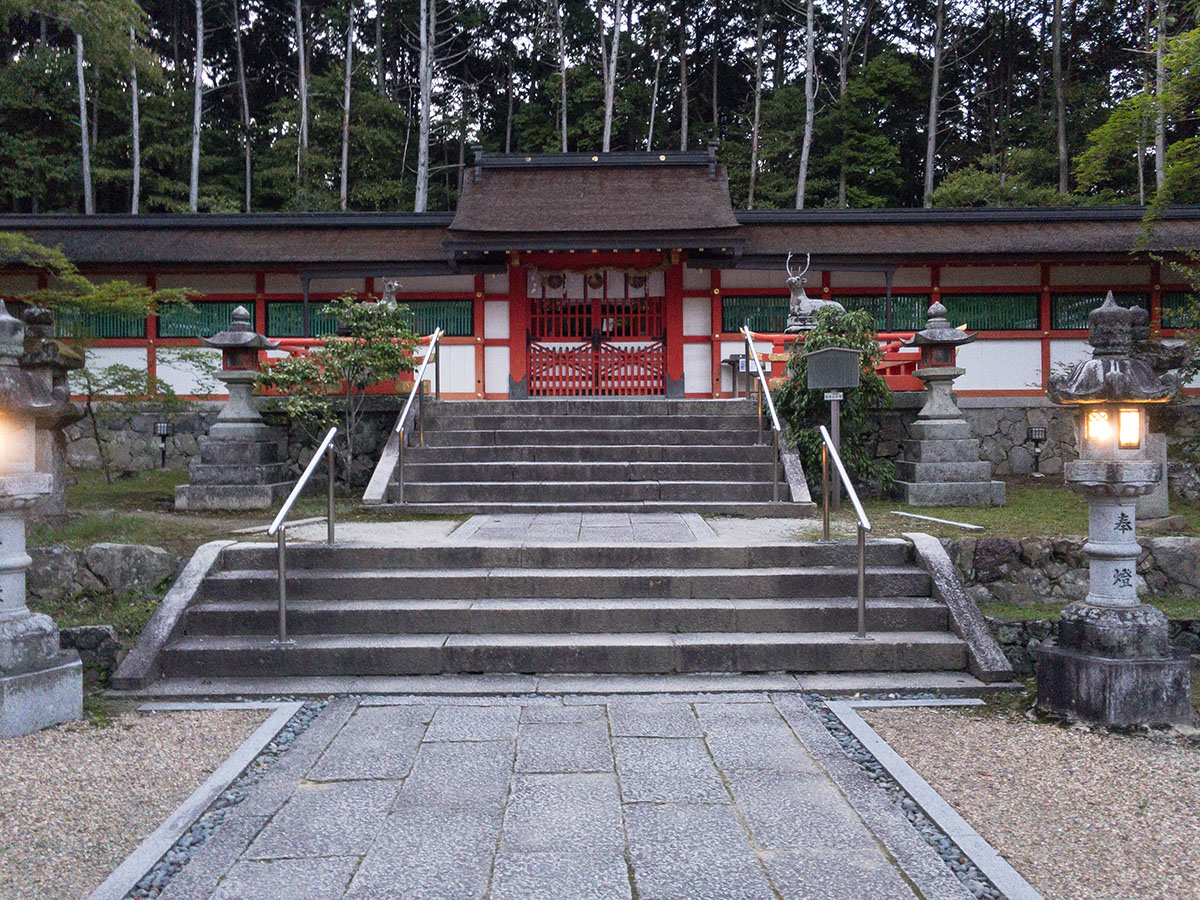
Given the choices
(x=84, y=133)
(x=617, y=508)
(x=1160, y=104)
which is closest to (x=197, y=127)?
(x=84, y=133)

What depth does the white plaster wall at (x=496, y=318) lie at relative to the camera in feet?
44.3

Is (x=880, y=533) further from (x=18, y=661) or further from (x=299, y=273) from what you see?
(x=299, y=273)

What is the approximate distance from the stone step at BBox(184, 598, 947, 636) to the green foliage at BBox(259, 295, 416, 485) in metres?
3.89

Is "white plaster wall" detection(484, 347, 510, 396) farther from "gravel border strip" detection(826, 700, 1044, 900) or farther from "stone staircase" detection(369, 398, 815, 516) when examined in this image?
"gravel border strip" detection(826, 700, 1044, 900)

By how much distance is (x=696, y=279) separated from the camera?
13.6 m

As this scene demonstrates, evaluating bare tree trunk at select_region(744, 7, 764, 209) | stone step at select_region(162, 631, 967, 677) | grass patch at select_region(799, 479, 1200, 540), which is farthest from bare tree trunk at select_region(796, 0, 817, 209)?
stone step at select_region(162, 631, 967, 677)

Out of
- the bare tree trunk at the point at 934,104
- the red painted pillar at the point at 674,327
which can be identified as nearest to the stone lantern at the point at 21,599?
the red painted pillar at the point at 674,327

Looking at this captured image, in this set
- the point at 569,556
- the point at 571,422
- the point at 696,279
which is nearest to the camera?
the point at 569,556

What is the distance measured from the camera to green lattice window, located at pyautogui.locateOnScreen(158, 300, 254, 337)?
1344cm

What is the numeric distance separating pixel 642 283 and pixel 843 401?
521 centimetres

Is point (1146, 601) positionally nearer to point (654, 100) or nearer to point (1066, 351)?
point (1066, 351)

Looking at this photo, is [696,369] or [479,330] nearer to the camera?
[479,330]

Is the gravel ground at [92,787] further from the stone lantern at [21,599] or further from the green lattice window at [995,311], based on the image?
the green lattice window at [995,311]

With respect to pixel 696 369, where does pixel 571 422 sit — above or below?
below
